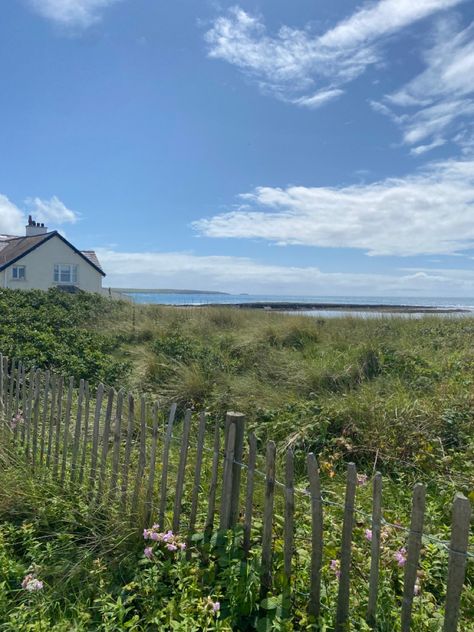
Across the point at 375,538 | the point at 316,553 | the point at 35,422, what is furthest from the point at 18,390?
the point at 375,538

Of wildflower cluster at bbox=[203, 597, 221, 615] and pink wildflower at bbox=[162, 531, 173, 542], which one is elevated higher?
pink wildflower at bbox=[162, 531, 173, 542]

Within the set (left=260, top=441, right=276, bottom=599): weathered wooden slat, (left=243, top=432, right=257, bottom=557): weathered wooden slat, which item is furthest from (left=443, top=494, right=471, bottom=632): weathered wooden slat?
(left=243, top=432, right=257, bottom=557): weathered wooden slat

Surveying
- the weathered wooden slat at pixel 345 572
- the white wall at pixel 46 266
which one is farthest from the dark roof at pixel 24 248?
the weathered wooden slat at pixel 345 572

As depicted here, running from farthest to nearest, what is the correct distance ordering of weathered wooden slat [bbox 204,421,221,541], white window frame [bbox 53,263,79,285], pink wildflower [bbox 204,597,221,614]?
white window frame [bbox 53,263,79,285]
weathered wooden slat [bbox 204,421,221,541]
pink wildflower [bbox 204,597,221,614]

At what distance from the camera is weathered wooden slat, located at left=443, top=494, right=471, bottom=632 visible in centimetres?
193

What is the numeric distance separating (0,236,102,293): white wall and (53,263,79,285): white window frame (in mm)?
181

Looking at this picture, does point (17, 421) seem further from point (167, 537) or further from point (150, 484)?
point (167, 537)

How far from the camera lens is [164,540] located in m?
2.92

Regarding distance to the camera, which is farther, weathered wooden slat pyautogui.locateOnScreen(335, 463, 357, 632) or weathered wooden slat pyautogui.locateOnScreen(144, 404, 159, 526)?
weathered wooden slat pyautogui.locateOnScreen(144, 404, 159, 526)

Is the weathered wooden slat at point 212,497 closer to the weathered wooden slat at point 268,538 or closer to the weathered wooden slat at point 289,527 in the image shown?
the weathered wooden slat at point 268,538

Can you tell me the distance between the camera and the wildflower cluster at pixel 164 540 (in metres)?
2.86

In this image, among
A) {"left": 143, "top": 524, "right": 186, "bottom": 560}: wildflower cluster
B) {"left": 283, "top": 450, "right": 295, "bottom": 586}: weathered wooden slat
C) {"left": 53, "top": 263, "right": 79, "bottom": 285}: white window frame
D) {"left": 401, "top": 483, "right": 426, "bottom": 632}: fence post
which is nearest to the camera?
{"left": 401, "top": 483, "right": 426, "bottom": 632}: fence post

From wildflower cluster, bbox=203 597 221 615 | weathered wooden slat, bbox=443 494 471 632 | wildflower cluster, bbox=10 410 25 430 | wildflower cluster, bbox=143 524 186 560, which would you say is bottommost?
wildflower cluster, bbox=203 597 221 615

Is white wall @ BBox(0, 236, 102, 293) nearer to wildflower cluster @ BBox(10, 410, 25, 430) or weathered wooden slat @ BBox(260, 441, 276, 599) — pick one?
wildflower cluster @ BBox(10, 410, 25, 430)
